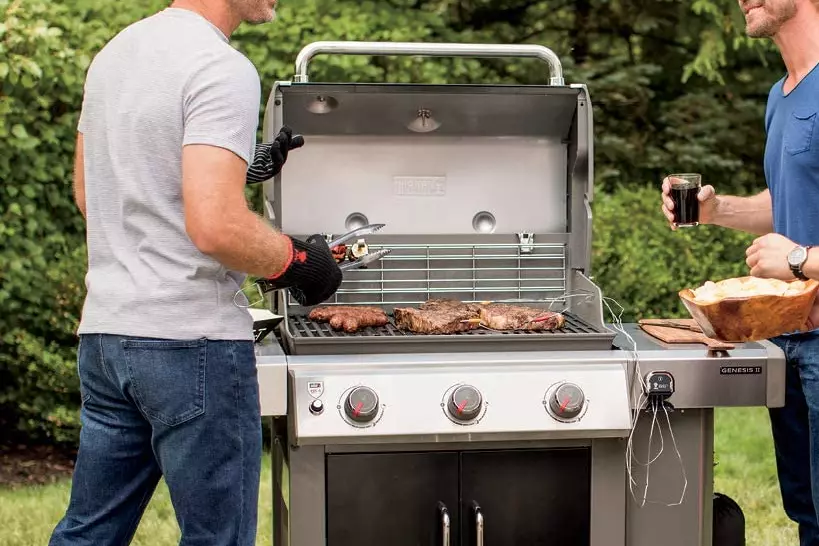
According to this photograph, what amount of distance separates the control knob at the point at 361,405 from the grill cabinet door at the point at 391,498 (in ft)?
0.50

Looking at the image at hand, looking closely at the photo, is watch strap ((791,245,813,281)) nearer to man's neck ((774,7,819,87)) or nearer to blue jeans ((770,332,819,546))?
blue jeans ((770,332,819,546))

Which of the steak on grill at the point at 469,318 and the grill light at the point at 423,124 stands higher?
the grill light at the point at 423,124

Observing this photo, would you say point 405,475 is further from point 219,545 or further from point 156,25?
point 156,25

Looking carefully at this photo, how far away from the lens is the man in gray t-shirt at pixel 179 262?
2184 mm

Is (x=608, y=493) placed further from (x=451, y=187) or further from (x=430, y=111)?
(x=430, y=111)

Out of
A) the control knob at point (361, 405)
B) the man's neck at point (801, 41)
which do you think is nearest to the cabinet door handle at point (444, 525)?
the control knob at point (361, 405)

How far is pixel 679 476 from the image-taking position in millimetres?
2910

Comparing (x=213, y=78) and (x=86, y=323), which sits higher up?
(x=213, y=78)

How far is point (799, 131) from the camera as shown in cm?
291

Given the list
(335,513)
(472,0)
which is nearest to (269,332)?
(335,513)

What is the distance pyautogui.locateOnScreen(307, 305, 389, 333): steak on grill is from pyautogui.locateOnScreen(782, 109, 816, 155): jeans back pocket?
3.84 feet

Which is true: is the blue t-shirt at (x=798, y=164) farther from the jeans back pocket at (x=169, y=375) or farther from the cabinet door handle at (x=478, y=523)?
the jeans back pocket at (x=169, y=375)

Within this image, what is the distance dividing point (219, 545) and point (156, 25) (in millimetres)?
1084

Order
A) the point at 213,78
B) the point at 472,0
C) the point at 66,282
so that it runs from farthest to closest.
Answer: the point at 472,0 < the point at 66,282 < the point at 213,78
